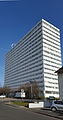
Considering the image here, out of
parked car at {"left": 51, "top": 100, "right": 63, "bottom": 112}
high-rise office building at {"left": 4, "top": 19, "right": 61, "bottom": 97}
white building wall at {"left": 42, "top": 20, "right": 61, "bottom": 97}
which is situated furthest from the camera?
white building wall at {"left": 42, "top": 20, "right": 61, "bottom": 97}

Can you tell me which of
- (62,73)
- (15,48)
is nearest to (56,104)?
(62,73)

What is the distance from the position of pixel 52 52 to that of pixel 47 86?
22.7 m

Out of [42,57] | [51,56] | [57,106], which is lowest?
[57,106]

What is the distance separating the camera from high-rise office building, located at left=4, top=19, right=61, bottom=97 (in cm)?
12042

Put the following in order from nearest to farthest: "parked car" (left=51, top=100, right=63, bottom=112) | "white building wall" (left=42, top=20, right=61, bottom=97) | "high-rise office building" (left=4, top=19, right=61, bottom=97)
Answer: "parked car" (left=51, top=100, right=63, bottom=112), "high-rise office building" (left=4, top=19, right=61, bottom=97), "white building wall" (left=42, top=20, right=61, bottom=97)

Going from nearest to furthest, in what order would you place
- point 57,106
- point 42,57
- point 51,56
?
point 57,106
point 42,57
point 51,56

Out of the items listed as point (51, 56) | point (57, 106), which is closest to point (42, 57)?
point (51, 56)

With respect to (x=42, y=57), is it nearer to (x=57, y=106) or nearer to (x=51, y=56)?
(x=51, y=56)

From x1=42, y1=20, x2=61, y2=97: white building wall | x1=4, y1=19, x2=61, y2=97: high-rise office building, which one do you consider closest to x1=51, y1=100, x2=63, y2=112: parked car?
Result: x1=4, y1=19, x2=61, y2=97: high-rise office building

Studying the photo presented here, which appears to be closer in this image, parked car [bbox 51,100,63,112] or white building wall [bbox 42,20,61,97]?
parked car [bbox 51,100,63,112]

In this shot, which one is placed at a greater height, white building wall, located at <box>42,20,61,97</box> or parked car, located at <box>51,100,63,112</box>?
white building wall, located at <box>42,20,61,97</box>

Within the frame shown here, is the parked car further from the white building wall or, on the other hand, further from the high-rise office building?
the white building wall

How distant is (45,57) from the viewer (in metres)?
123

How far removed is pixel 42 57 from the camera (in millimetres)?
120812
